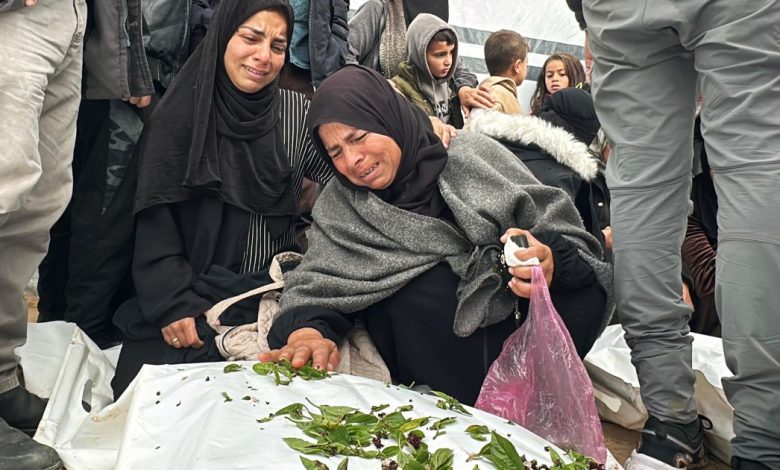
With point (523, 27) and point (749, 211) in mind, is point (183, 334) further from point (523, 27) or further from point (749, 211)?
point (523, 27)

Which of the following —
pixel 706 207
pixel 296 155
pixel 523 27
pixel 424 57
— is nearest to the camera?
pixel 296 155

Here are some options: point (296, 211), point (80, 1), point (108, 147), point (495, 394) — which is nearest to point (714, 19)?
point (495, 394)

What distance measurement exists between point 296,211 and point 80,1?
873mm

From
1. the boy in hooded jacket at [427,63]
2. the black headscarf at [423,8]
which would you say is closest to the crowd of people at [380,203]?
the boy in hooded jacket at [427,63]

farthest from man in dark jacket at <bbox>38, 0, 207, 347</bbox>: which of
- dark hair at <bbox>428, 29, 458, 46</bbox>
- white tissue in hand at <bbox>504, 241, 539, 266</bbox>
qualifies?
dark hair at <bbox>428, 29, 458, 46</bbox>

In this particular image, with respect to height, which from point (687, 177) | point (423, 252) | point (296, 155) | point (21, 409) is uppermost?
point (687, 177)

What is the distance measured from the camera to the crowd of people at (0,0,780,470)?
4.91ft

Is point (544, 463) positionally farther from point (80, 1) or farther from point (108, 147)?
point (108, 147)

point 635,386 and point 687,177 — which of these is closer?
point 687,177

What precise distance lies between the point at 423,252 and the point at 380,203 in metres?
0.17

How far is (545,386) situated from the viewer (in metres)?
1.64

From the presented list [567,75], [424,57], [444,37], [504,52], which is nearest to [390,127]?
[424,57]

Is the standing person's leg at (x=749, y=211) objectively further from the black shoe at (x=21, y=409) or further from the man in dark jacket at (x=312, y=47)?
the man in dark jacket at (x=312, y=47)

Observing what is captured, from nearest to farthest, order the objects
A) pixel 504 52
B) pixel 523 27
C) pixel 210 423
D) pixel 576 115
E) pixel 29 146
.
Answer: pixel 210 423 → pixel 29 146 → pixel 576 115 → pixel 504 52 → pixel 523 27
